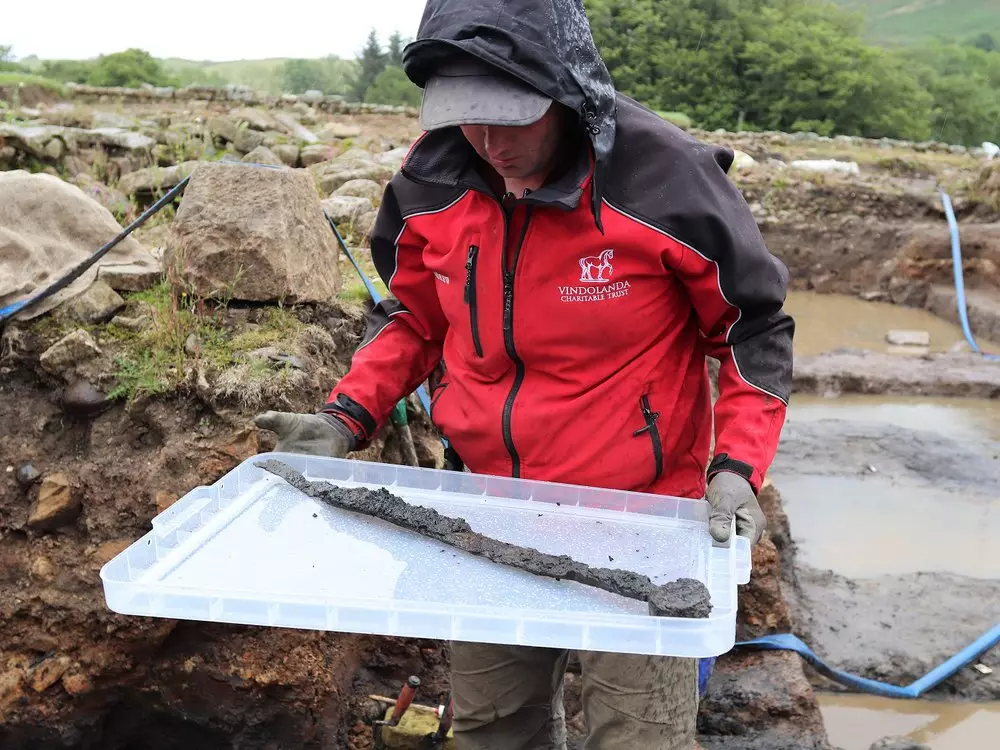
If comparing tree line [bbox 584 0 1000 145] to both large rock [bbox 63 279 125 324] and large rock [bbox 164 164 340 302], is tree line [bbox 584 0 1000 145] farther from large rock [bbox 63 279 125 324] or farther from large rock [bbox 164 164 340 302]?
large rock [bbox 63 279 125 324]

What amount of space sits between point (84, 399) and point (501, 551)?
1880 mm

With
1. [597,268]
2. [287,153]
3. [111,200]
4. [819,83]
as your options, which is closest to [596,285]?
[597,268]

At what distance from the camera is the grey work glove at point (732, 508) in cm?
177

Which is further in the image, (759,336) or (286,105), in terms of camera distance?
(286,105)

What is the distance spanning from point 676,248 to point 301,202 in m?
2.05

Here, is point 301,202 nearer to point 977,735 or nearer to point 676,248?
point 676,248

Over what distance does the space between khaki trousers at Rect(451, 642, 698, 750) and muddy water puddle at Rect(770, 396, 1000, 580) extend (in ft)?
10.9

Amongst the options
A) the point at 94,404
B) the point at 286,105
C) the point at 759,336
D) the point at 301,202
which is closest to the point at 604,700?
the point at 759,336

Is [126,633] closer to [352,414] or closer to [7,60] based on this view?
[352,414]

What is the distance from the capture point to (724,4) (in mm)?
28797

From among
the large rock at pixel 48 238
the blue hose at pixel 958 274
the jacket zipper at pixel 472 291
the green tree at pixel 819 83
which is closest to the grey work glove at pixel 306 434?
the jacket zipper at pixel 472 291

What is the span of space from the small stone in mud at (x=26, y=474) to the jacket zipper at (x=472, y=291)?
180 centimetres

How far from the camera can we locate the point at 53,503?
2.94 m

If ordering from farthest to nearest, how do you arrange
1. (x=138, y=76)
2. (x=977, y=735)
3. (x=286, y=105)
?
1. (x=138, y=76)
2. (x=286, y=105)
3. (x=977, y=735)
